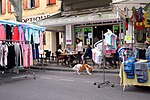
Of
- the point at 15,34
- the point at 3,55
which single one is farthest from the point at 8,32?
the point at 3,55

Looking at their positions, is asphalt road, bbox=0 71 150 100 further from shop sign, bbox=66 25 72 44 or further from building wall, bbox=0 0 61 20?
building wall, bbox=0 0 61 20

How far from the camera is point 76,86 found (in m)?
10.3

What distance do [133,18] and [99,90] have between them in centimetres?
408

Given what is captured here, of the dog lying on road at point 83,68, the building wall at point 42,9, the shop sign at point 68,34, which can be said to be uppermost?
the building wall at point 42,9

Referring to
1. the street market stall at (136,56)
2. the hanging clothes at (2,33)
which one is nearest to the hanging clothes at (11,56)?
the hanging clothes at (2,33)

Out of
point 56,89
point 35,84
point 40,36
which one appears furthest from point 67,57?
point 56,89

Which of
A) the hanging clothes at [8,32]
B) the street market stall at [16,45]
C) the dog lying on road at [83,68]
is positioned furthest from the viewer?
the dog lying on road at [83,68]

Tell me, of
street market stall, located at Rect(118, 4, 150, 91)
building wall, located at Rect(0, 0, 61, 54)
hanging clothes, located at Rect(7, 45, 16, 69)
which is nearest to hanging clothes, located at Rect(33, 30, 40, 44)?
hanging clothes, located at Rect(7, 45, 16, 69)

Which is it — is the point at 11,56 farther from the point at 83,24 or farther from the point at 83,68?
the point at 83,24

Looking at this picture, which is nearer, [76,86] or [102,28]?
[76,86]

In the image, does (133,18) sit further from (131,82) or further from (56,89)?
(56,89)

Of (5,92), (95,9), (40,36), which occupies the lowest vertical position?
(5,92)

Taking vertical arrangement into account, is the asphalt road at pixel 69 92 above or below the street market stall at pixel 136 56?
below

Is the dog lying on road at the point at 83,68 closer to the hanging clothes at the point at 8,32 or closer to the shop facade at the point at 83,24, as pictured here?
the hanging clothes at the point at 8,32
